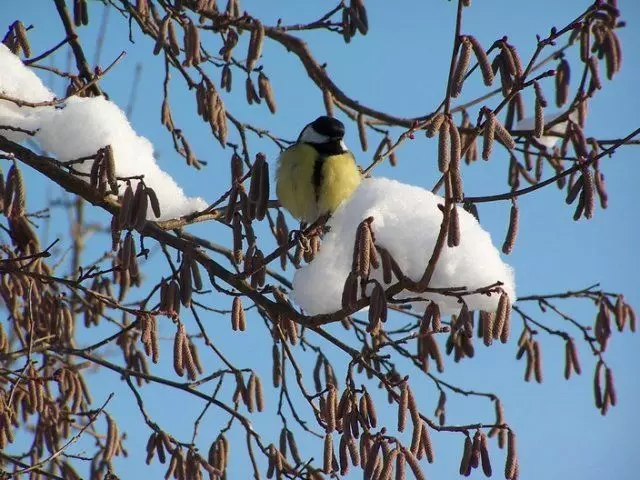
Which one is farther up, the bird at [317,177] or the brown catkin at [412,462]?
the bird at [317,177]

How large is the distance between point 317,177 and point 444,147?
134 cm

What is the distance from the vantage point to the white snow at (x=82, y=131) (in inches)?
97.1

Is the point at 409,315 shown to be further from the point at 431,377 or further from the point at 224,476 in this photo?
the point at 224,476

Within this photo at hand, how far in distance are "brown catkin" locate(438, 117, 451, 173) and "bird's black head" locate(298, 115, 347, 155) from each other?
143 cm

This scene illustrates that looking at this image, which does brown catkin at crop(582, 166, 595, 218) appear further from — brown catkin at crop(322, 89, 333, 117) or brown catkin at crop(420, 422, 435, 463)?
brown catkin at crop(322, 89, 333, 117)

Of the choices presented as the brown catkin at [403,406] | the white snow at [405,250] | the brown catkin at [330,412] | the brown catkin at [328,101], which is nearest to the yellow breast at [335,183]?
the brown catkin at [328,101]

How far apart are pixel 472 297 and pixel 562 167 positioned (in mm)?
1375

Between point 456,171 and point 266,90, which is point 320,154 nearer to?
point 266,90

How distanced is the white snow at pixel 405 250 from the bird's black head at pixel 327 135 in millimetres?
917

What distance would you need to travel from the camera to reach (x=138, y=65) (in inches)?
Result: 252

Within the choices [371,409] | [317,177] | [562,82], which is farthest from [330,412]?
[562,82]

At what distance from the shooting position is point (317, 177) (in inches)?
118

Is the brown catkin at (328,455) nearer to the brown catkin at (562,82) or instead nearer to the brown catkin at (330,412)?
the brown catkin at (330,412)

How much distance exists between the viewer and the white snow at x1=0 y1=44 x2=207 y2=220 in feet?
8.09
